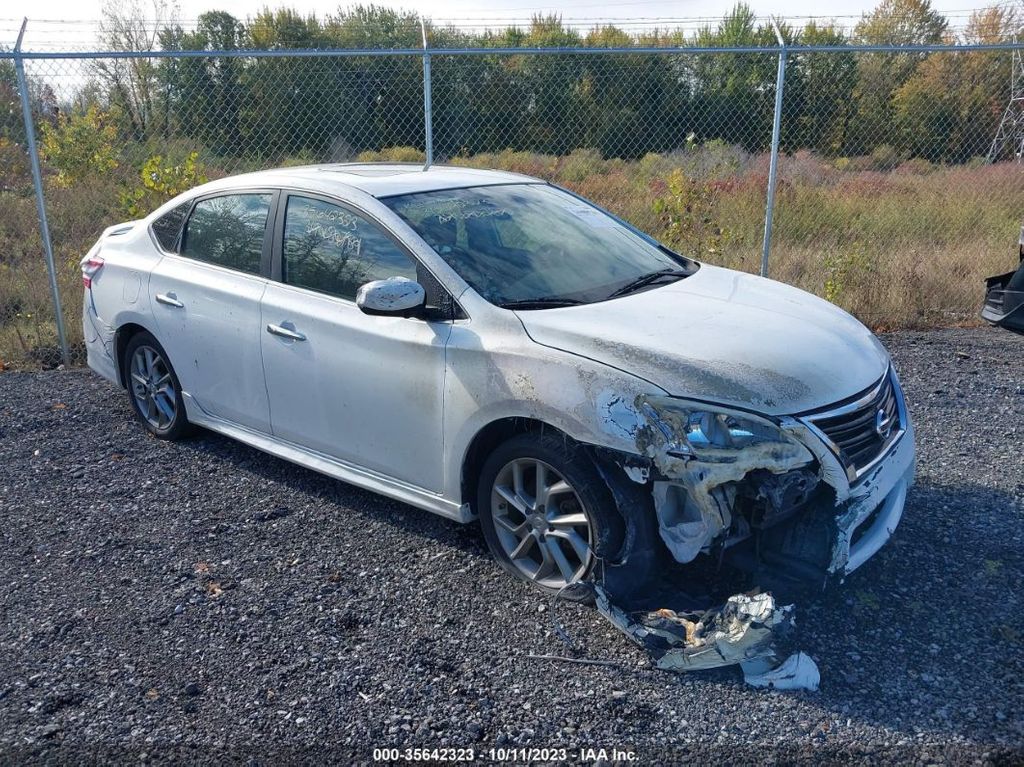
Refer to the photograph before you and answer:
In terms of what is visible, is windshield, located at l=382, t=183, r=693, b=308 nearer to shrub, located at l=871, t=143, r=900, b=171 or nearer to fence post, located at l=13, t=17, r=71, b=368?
fence post, located at l=13, t=17, r=71, b=368

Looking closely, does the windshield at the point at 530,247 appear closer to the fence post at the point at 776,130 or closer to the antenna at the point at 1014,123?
the fence post at the point at 776,130

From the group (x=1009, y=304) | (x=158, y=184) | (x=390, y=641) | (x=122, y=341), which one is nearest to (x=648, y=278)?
(x=390, y=641)

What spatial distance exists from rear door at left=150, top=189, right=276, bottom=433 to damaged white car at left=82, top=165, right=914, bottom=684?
0.05 ft

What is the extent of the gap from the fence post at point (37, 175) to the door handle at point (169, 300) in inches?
110

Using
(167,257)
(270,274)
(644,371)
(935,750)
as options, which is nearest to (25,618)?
(270,274)

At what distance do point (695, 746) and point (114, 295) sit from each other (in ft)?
14.4

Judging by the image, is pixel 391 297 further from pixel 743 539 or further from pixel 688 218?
pixel 688 218

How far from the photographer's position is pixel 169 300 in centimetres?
513

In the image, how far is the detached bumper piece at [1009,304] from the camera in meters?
5.97

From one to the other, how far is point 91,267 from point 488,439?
3.43 meters

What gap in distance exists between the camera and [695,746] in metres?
2.88

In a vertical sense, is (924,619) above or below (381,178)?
below

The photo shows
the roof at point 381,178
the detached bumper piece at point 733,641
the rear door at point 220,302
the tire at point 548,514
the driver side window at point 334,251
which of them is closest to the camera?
the detached bumper piece at point 733,641

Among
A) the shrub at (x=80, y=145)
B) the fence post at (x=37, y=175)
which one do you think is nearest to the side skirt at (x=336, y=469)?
the fence post at (x=37, y=175)
